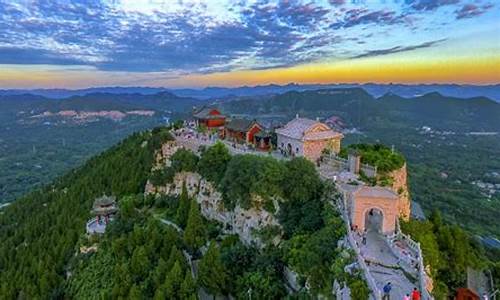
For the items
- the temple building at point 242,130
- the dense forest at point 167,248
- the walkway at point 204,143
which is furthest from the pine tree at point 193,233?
the temple building at point 242,130

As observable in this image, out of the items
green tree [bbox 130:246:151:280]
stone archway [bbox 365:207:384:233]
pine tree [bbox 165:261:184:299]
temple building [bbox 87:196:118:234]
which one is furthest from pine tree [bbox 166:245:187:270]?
temple building [bbox 87:196:118:234]

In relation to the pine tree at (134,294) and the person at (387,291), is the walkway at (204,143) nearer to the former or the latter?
the pine tree at (134,294)

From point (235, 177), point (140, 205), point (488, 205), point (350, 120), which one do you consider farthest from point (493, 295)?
point (350, 120)

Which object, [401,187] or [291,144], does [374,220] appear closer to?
[401,187]

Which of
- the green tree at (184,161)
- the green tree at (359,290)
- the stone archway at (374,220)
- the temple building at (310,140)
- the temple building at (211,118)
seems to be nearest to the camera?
the green tree at (359,290)

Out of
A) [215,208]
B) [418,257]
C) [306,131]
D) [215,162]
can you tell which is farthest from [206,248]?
[418,257]

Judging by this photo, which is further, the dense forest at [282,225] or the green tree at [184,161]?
the green tree at [184,161]

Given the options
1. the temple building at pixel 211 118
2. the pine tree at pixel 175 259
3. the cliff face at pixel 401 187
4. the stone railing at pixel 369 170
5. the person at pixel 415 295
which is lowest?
the pine tree at pixel 175 259
